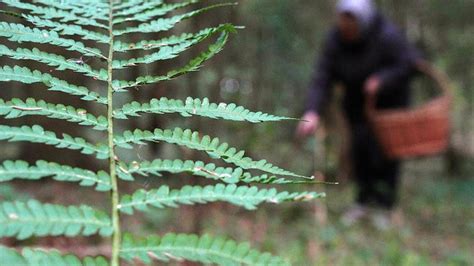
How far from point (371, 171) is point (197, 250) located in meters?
5.22

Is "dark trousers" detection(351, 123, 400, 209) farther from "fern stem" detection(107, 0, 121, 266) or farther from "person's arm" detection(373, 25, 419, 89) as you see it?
"fern stem" detection(107, 0, 121, 266)

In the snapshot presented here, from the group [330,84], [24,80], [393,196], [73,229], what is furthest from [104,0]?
[393,196]

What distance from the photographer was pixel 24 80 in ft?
3.28

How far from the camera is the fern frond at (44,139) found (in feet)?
2.99

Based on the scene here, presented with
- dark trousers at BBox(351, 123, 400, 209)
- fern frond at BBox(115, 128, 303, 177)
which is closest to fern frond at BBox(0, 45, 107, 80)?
fern frond at BBox(115, 128, 303, 177)

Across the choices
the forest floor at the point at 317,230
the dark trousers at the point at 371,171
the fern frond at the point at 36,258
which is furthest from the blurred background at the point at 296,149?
the fern frond at the point at 36,258

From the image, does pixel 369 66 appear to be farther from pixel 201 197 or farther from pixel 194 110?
pixel 201 197

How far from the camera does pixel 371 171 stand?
587cm

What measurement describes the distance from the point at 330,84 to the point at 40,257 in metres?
4.93

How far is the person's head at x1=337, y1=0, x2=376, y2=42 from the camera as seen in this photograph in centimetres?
517

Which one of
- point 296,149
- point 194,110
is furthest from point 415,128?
point 296,149

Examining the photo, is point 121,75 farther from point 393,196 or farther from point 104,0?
point 104,0

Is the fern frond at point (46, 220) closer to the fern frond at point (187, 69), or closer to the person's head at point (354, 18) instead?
the fern frond at point (187, 69)

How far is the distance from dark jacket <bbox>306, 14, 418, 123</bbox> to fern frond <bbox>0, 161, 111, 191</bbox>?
4281mm
